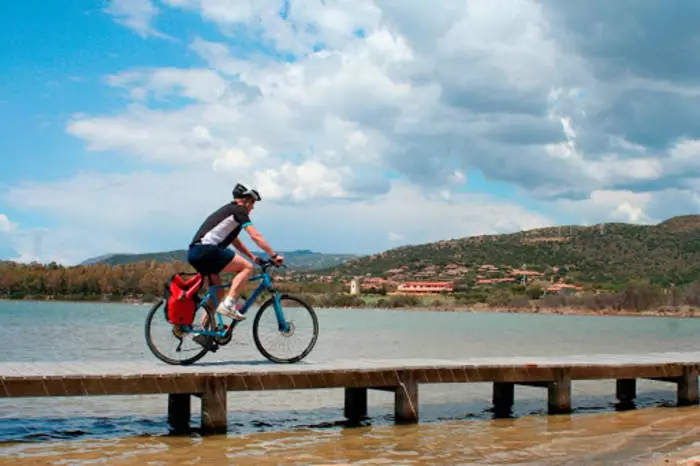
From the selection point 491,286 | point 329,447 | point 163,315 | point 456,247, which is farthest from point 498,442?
point 456,247

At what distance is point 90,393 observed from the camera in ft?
33.4

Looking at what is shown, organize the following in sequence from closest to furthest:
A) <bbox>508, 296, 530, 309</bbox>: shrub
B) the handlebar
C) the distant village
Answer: the handlebar < <bbox>508, 296, 530, 309</bbox>: shrub < the distant village

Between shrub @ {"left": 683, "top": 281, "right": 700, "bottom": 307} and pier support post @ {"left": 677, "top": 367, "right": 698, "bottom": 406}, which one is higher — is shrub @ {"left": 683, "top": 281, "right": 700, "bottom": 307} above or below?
above

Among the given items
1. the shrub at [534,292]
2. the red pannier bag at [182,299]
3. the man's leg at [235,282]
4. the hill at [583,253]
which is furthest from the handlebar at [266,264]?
the shrub at [534,292]

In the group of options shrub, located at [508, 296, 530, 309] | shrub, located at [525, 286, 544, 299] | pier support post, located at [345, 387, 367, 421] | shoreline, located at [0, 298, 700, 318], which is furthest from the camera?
shrub, located at [525, 286, 544, 299]

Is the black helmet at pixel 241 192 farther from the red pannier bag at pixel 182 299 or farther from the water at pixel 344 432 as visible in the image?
the water at pixel 344 432

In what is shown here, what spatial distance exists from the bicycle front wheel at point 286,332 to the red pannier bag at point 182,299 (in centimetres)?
104

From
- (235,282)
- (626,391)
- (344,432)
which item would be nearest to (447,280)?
(626,391)

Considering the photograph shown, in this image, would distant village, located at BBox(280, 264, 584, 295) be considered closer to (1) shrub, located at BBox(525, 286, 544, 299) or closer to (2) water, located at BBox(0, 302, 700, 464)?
(1) shrub, located at BBox(525, 286, 544, 299)

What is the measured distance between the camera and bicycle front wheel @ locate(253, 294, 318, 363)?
11.9 metres

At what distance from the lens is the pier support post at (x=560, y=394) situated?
544 inches

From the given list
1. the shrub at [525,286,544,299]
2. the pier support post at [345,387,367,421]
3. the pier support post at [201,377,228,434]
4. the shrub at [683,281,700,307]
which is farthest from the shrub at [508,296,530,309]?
the pier support post at [201,377,228,434]

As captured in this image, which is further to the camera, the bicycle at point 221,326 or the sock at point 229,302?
the bicycle at point 221,326

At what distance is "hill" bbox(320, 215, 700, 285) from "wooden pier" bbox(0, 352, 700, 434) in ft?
396
